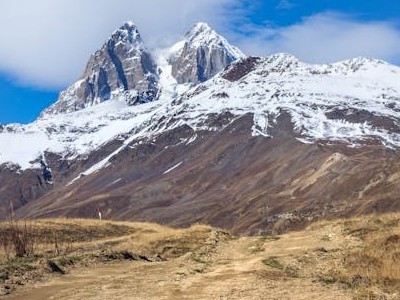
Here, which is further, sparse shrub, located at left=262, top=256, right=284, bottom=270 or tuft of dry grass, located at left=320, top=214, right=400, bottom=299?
sparse shrub, located at left=262, top=256, right=284, bottom=270

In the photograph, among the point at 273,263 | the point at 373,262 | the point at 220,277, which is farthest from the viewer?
the point at 273,263

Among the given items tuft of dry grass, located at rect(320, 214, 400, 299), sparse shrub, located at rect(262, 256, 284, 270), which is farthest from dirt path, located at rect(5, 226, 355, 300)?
tuft of dry grass, located at rect(320, 214, 400, 299)

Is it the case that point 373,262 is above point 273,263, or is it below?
below

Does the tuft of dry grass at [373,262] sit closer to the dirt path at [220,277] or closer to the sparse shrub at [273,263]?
the dirt path at [220,277]

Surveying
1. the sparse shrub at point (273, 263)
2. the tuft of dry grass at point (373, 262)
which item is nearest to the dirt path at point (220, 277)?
the sparse shrub at point (273, 263)

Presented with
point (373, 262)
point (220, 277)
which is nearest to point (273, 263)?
point (220, 277)

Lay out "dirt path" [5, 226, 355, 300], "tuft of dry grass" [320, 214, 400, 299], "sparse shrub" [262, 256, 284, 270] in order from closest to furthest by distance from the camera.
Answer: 1. "tuft of dry grass" [320, 214, 400, 299]
2. "dirt path" [5, 226, 355, 300]
3. "sparse shrub" [262, 256, 284, 270]

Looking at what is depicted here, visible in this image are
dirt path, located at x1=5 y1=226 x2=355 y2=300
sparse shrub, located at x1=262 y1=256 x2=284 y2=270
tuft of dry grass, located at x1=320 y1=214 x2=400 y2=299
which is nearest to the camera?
tuft of dry grass, located at x1=320 y1=214 x2=400 y2=299

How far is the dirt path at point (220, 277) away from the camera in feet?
79.6

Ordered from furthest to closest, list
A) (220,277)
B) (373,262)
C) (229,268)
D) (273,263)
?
(273,263)
(229,268)
(220,277)
(373,262)

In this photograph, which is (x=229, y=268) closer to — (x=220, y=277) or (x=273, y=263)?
(x=273, y=263)

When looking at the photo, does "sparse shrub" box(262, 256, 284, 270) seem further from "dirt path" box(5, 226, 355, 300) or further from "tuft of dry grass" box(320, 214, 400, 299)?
"tuft of dry grass" box(320, 214, 400, 299)

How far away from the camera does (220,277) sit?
28234 millimetres

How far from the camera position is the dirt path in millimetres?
24250
